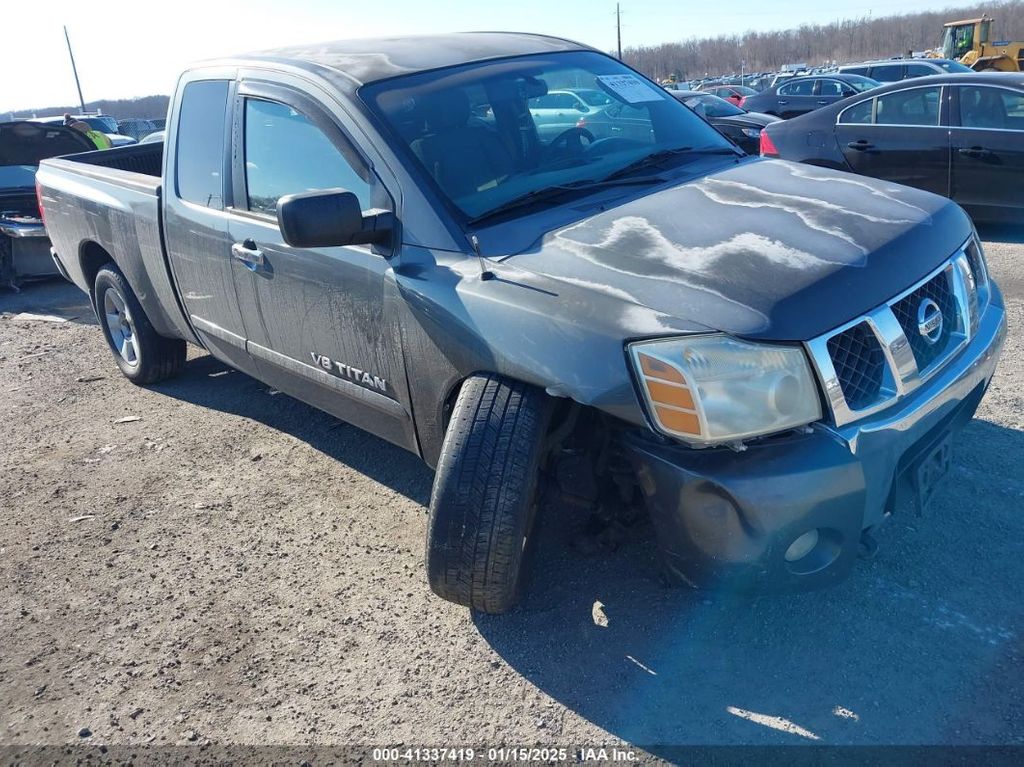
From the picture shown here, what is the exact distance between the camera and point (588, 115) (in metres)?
3.72

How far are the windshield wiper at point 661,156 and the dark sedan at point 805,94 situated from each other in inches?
597

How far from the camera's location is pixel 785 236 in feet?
9.10

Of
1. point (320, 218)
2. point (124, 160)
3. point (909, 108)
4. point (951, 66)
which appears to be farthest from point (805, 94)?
point (320, 218)

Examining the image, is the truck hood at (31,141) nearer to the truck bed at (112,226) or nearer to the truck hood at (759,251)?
the truck bed at (112,226)

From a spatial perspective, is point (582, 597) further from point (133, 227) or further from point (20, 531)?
point (133, 227)

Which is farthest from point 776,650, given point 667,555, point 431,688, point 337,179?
point 337,179

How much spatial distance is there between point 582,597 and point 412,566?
69 centimetres

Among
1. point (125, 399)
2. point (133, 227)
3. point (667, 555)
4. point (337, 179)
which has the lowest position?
point (125, 399)

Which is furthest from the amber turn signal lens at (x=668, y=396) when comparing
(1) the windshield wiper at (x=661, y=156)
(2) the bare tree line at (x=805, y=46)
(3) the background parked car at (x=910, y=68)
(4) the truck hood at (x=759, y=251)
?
(2) the bare tree line at (x=805, y=46)

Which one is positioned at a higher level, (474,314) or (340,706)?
(474,314)

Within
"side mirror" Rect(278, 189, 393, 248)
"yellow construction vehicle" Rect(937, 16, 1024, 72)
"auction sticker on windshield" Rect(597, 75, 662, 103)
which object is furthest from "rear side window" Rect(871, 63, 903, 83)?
"side mirror" Rect(278, 189, 393, 248)

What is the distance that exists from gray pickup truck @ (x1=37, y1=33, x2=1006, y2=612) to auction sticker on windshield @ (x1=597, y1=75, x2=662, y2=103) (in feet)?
0.06

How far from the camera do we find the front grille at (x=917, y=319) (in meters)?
2.65

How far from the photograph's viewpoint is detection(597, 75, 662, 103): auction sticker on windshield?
3.92 metres
